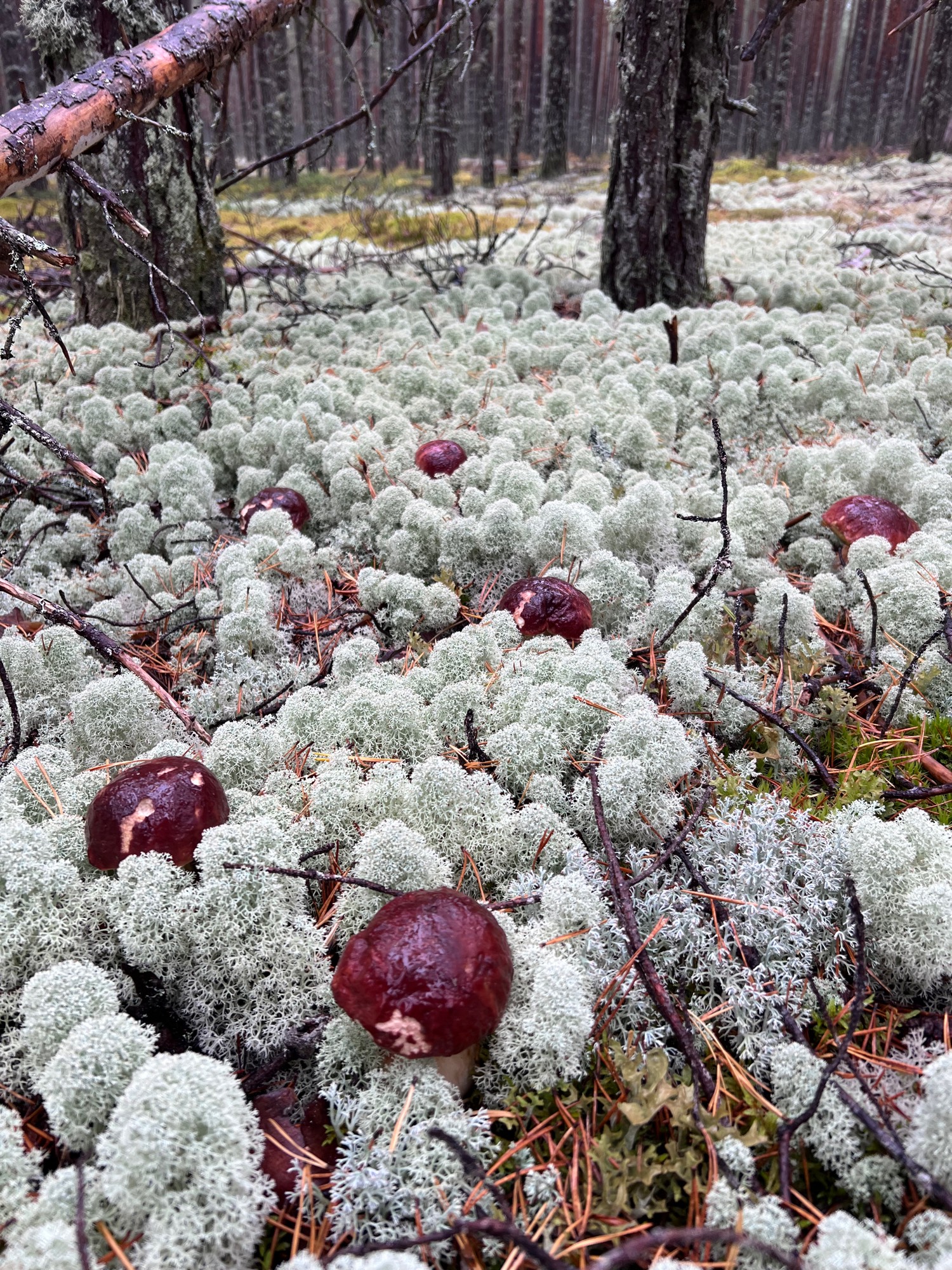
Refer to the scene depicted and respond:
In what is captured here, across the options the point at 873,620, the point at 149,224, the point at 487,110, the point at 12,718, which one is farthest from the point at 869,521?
the point at 487,110

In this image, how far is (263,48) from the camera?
24938 millimetres

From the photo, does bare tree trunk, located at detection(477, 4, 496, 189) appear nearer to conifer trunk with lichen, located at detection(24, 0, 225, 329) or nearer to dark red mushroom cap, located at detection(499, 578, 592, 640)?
conifer trunk with lichen, located at detection(24, 0, 225, 329)

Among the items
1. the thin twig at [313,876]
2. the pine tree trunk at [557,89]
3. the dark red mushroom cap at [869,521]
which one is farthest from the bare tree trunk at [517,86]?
the thin twig at [313,876]

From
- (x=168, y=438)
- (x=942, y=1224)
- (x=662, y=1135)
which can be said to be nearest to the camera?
(x=942, y=1224)

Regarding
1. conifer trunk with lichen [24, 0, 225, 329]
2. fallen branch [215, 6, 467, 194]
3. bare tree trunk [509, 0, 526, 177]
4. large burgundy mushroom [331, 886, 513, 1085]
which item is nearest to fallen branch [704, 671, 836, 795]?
large burgundy mushroom [331, 886, 513, 1085]

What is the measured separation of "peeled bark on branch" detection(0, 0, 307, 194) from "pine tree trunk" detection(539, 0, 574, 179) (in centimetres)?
1671

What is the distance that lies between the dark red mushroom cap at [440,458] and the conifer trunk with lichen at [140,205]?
1998 millimetres

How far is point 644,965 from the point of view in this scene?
1.55 meters

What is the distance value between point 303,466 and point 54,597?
122 cm

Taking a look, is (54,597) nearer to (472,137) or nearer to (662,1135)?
(662,1135)

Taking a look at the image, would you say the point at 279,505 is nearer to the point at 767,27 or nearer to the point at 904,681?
the point at 904,681

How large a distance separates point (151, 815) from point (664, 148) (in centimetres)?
539

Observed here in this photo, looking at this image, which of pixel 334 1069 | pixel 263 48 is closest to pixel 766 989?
pixel 334 1069

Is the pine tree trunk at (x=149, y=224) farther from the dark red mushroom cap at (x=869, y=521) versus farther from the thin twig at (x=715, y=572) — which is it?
the dark red mushroom cap at (x=869, y=521)
